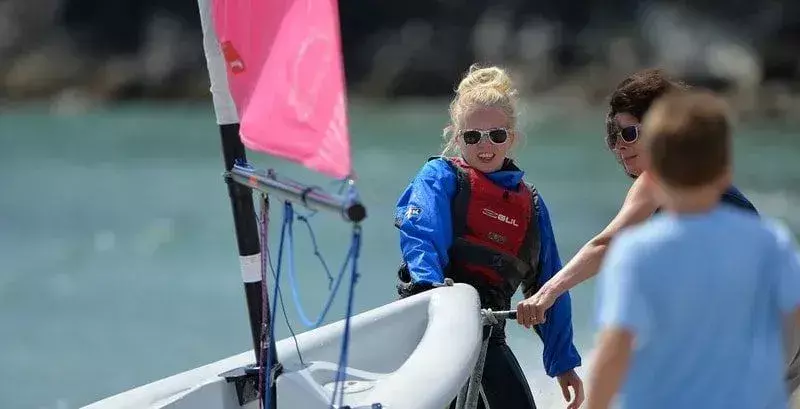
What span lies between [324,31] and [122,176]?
25.3 m

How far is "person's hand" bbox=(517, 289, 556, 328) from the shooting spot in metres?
3.18

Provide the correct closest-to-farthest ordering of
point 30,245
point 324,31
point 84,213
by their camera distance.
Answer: point 324,31
point 30,245
point 84,213

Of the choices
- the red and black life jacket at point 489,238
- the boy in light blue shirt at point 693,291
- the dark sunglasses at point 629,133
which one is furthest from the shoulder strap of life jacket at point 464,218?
the boy in light blue shirt at point 693,291

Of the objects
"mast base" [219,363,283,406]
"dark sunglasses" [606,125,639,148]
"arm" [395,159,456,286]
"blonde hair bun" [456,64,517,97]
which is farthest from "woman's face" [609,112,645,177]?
"mast base" [219,363,283,406]

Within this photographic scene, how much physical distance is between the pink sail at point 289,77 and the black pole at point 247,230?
7.1 inches

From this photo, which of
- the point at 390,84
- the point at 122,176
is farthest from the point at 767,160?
the point at 390,84

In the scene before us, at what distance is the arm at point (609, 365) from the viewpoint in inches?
79.1

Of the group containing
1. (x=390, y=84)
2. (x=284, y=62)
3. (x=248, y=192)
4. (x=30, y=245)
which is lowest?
(x=390, y=84)

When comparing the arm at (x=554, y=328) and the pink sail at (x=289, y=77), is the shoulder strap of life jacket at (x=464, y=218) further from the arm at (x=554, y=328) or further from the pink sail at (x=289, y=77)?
the pink sail at (x=289, y=77)

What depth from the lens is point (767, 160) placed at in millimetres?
29531

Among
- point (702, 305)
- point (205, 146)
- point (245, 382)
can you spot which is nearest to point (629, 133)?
point (245, 382)

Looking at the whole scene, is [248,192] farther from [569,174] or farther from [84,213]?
[569,174]

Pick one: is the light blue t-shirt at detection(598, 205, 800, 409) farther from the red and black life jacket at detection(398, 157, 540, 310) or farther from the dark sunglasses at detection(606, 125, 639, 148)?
the red and black life jacket at detection(398, 157, 540, 310)

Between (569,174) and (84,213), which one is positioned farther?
(569,174)
